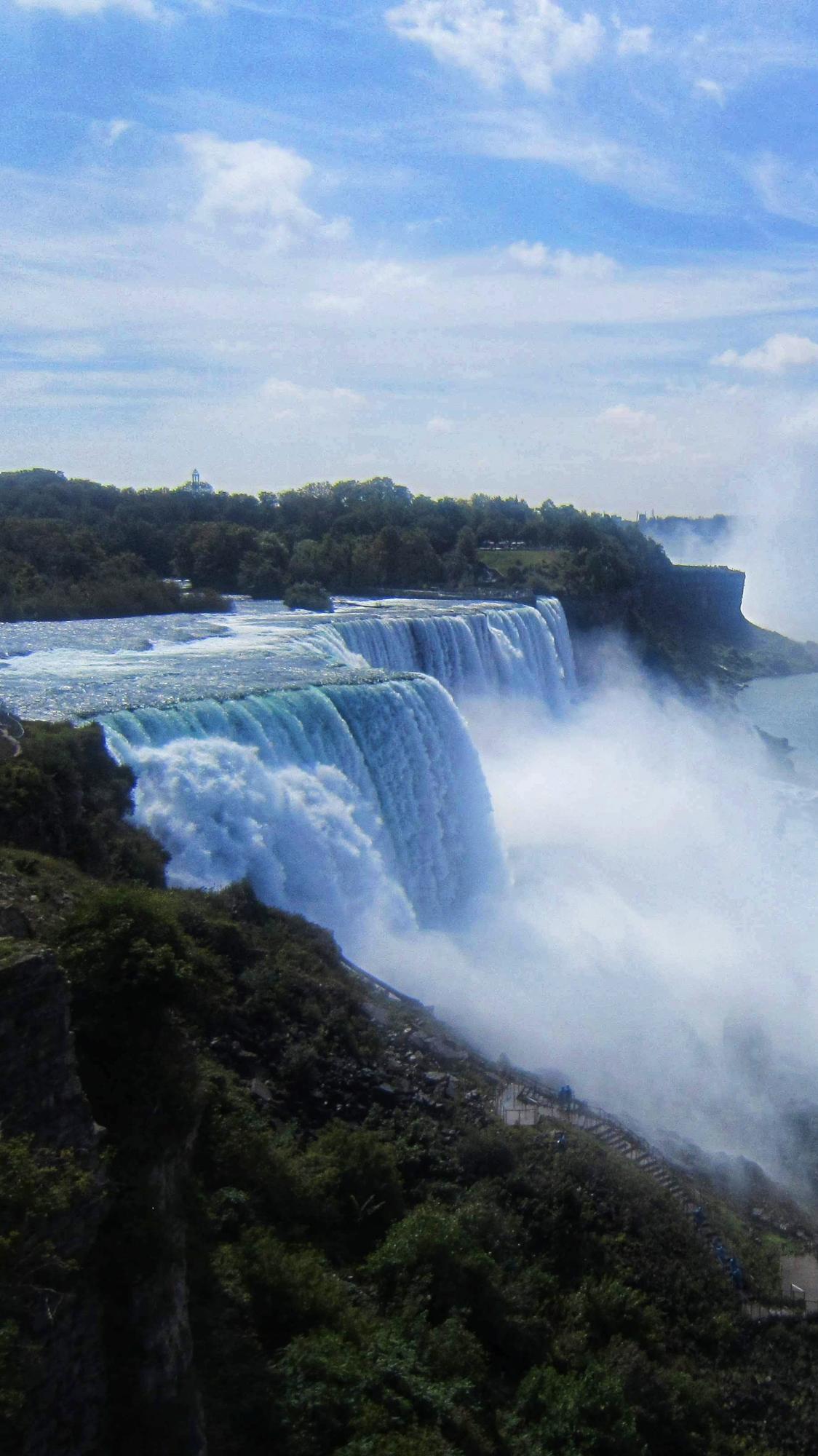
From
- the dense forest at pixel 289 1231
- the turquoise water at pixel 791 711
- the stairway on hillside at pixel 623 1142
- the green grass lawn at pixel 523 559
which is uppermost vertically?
the green grass lawn at pixel 523 559

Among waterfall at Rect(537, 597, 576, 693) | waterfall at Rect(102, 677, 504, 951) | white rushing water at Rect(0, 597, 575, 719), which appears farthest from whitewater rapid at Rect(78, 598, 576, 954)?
waterfall at Rect(537, 597, 576, 693)

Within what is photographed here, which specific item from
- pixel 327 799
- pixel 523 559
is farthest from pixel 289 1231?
pixel 523 559

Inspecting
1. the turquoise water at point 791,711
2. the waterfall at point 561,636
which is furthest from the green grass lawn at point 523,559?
the turquoise water at point 791,711

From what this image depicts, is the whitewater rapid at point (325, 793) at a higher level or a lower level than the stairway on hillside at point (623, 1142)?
higher

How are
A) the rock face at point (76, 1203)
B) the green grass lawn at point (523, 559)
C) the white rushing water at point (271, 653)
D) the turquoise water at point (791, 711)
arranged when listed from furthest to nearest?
the green grass lawn at point (523, 559)
the turquoise water at point (791, 711)
the white rushing water at point (271, 653)
the rock face at point (76, 1203)

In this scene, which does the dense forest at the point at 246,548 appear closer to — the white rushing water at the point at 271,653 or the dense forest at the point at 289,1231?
the white rushing water at the point at 271,653

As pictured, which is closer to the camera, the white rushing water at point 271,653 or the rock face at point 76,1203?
the rock face at point 76,1203
